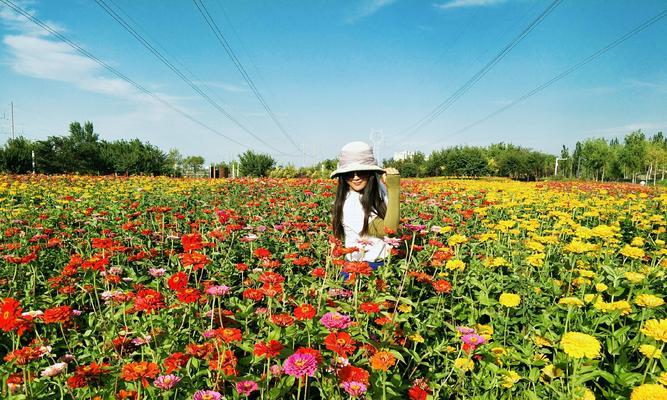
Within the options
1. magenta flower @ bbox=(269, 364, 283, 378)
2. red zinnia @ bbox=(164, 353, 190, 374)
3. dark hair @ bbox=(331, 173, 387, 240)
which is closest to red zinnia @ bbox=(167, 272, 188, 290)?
red zinnia @ bbox=(164, 353, 190, 374)

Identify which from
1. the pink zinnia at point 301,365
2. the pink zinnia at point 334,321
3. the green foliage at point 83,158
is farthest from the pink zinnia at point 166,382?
the green foliage at point 83,158

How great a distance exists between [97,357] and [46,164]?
41.4 m

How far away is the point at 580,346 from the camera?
4.86 feet

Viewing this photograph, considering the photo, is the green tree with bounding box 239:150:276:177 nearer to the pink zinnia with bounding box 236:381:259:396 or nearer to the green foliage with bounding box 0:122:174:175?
the green foliage with bounding box 0:122:174:175

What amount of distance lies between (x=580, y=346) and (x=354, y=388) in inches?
37.6

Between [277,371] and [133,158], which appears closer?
[277,371]

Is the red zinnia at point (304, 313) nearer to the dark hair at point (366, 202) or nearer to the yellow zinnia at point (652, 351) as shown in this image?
the yellow zinnia at point (652, 351)

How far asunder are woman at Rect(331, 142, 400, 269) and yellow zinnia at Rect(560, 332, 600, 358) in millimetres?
1752

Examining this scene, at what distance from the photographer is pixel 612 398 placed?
175 centimetres

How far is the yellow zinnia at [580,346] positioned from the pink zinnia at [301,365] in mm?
1034

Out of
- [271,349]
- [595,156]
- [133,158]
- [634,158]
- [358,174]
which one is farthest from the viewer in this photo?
[595,156]

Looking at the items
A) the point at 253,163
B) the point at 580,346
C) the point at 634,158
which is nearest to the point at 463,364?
Result: the point at 580,346

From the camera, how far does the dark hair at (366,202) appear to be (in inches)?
138

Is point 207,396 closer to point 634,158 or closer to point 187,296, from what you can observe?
point 187,296
